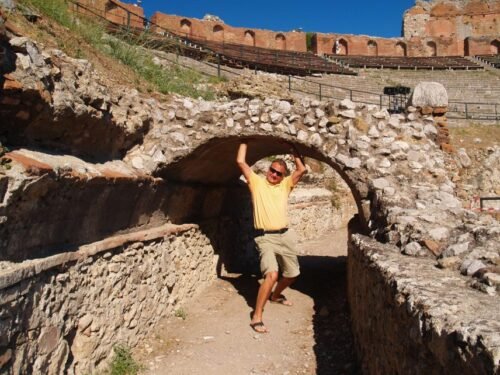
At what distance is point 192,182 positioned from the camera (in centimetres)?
642

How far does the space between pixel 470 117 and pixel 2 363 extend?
26.0m

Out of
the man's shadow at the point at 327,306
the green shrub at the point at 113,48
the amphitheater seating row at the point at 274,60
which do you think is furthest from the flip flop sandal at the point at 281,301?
the amphitheater seating row at the point at 274,60

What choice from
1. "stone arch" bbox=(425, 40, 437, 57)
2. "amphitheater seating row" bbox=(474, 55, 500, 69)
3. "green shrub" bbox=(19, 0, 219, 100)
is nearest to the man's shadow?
"green shrub" bbox=(19, 0, 219, 100)

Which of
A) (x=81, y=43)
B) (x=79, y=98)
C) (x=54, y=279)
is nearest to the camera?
(x=54, y=279)

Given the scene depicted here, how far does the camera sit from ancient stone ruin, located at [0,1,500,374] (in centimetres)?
253

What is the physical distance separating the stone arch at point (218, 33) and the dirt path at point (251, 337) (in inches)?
1345

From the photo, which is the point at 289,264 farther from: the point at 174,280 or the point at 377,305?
the point at 377,305

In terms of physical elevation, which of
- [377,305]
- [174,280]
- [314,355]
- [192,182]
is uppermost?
[192,182]

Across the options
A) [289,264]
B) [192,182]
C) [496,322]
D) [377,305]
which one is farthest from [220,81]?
[496,322]

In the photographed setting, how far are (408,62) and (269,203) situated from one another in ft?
116

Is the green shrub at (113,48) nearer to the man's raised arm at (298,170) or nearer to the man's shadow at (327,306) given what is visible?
the man's raised arm at (298,170)

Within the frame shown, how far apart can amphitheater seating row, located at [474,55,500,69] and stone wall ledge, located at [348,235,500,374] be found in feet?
125

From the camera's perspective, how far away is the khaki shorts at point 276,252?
211 inches

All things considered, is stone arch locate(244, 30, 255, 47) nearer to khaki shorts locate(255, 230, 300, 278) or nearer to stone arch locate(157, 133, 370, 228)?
stone arch locate(157, 133, 370, 228)
